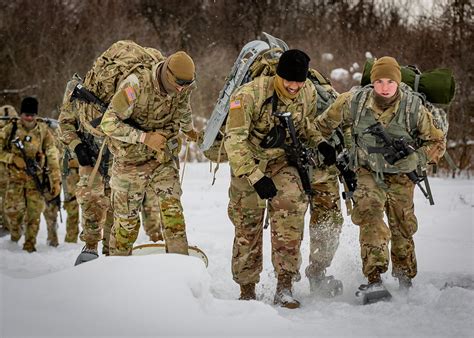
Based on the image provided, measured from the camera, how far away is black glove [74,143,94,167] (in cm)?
599

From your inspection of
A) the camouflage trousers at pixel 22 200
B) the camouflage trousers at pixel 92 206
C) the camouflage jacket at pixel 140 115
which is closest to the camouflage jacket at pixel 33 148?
the camouflage trousers at pixel 22 200

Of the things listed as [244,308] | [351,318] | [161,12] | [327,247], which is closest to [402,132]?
[327,247]

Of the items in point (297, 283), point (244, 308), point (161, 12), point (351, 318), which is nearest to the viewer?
point (244, 308)

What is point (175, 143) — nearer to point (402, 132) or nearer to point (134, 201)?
point (134, 201)

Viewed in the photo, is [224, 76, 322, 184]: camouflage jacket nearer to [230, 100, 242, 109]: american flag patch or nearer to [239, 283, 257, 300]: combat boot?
[230, 100, 242, 109]: american flag patch

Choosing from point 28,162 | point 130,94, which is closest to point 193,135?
point 130,94

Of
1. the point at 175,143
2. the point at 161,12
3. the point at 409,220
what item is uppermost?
the point at 161,12

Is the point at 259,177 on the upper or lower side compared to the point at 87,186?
upper

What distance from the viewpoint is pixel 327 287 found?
4824 mm

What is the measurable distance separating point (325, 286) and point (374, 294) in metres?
0.54

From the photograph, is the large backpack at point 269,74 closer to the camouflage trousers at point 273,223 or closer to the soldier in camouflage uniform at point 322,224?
the camouflage trousers at point 273,223

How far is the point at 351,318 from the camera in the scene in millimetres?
3945

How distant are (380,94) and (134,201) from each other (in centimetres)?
216

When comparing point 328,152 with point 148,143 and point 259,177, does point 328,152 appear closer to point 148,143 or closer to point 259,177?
point 259,177
